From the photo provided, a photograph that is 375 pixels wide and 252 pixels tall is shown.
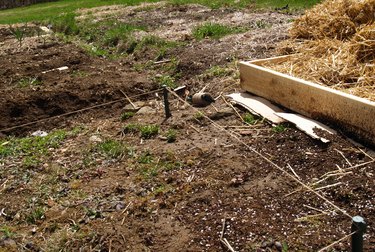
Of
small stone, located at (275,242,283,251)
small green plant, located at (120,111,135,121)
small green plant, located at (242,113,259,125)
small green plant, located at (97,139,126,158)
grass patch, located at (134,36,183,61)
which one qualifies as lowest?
grass patch, located at (134,36,183,61)

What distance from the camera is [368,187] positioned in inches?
157

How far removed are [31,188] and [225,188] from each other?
196 centimetres

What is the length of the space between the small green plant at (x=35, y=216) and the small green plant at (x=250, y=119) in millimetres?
2560

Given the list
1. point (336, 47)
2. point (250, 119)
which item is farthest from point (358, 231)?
point (336, 47)

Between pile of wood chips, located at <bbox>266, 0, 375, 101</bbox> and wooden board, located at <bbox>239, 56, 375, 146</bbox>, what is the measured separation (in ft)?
1.09

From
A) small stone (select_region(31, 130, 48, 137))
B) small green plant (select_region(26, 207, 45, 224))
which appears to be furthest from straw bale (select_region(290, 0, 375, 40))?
small green plant (select_region(26, 207, 45, 224))

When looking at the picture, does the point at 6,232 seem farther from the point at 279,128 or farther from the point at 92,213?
the point at 279,128

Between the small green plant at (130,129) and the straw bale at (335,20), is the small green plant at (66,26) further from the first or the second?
the small green plant at (130,129)

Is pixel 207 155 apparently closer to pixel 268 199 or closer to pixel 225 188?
pixel 225 188

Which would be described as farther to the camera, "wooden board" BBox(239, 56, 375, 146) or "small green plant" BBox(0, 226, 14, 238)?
"wooden board" BBox(239, 56, 375, 146)

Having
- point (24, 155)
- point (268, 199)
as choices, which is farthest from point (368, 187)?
point (24, 155)

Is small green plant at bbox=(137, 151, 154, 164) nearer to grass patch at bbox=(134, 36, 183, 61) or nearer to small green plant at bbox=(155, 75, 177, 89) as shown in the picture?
small green plant at bbox=(155, 75, 177, 89)

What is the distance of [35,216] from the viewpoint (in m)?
4.32

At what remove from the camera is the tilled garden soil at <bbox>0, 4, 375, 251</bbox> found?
377 centimetres
